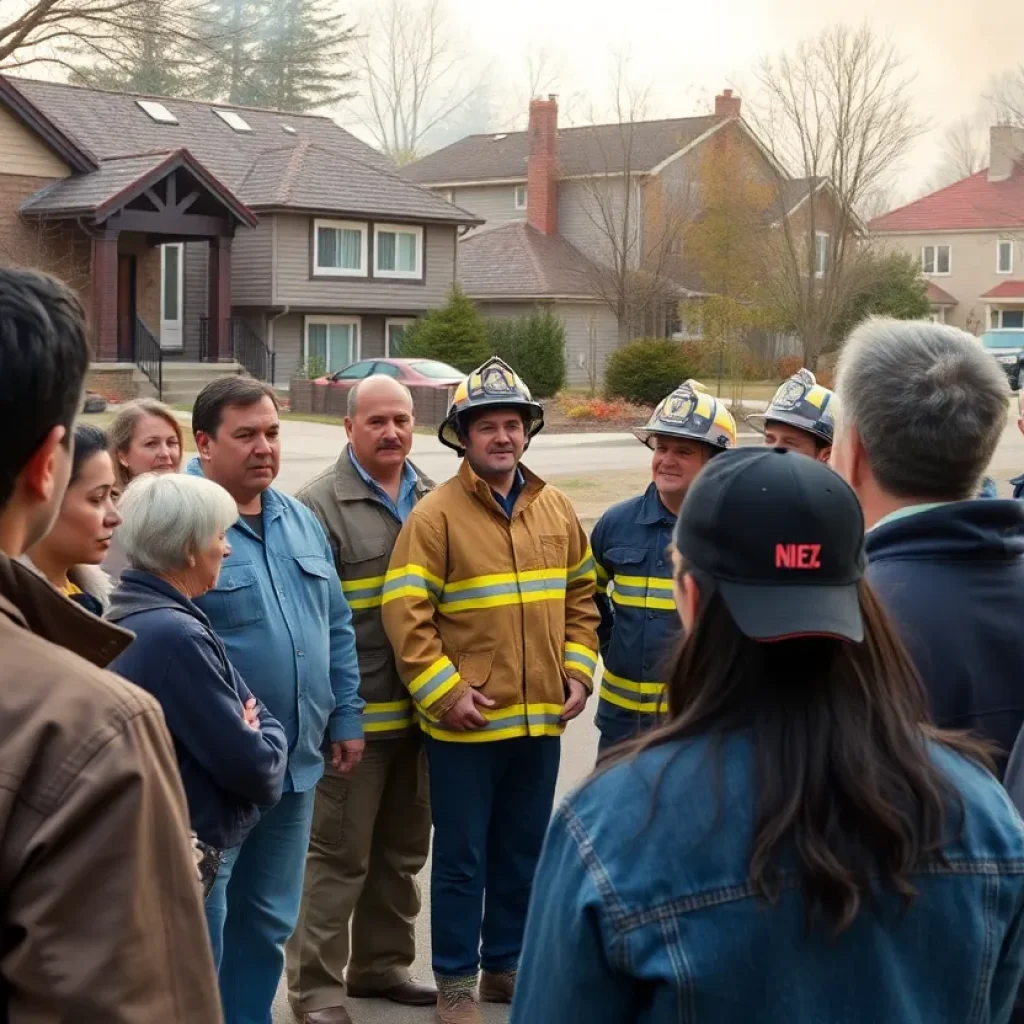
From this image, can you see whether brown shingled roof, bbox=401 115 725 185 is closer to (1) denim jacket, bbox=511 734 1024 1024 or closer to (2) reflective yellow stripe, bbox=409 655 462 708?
(2) reflective yellow stripe, bbox=409 655 462 708

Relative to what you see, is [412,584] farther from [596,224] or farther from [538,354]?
[596,224]

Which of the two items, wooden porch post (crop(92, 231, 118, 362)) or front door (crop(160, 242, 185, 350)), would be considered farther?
front door (crop(160, 242, 185, 350))

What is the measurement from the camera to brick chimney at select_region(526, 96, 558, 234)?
52719 millimetres

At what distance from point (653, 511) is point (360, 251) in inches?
1518

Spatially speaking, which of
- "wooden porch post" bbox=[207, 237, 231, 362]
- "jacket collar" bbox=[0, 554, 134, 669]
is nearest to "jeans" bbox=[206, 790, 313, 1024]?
"jacket collar" bbox=[0, 554, 134, 669]

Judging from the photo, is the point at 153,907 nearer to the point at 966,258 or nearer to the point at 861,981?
the point at 861,981

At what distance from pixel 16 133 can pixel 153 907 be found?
36931 millimetres

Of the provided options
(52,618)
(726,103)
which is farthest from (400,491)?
(726,103)

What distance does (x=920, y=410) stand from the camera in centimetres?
315

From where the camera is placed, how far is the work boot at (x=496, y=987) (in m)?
5.52

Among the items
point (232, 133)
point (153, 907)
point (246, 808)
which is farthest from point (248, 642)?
point (232, 133)

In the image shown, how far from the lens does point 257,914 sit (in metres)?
4.66

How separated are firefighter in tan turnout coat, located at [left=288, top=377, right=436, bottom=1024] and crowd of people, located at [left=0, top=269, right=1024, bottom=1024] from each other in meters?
0.01

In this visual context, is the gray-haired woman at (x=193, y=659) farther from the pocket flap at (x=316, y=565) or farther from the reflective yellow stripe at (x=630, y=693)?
the reflective yellow stripe at (x=630, y=693)
